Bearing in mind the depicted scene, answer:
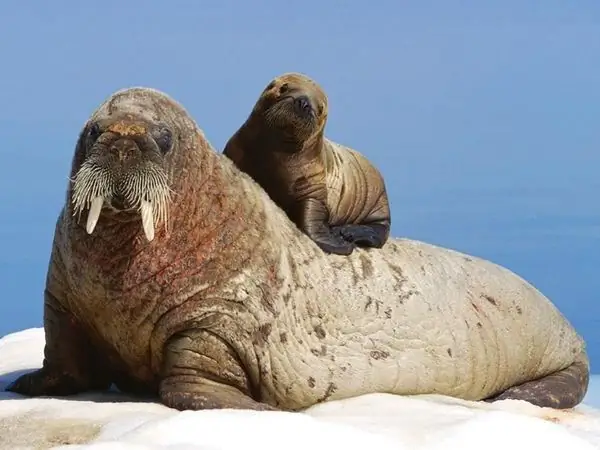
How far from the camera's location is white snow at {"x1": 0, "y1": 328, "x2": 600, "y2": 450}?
5629 millimetres

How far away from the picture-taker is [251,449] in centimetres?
554

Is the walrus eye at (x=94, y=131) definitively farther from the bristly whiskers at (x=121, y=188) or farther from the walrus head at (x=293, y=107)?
the walrus head at (x=293, y=107)

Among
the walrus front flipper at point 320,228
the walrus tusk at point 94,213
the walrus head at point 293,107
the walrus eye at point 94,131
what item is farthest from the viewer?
the walrus head at point 293,107

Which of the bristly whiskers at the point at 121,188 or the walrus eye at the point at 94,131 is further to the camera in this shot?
the walrus eye at the point at 94,131

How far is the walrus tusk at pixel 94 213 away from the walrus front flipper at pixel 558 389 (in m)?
3.31

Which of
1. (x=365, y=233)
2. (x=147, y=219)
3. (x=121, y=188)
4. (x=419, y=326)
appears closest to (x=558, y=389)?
(x=419, y=326)

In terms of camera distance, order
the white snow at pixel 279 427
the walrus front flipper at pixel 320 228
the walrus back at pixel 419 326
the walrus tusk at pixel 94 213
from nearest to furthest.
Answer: the white snow at pixel 279 427 < the walrus tusk at pixel 94 213 < the walrus back at pixel 419 326 < the walrus front flipper at pixel 320 228

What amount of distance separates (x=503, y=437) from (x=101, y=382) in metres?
2.58

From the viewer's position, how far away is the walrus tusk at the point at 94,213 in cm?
640

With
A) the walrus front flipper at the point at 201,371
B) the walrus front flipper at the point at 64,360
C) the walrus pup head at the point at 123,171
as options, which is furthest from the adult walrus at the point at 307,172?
the walrus front flipper at the point at 64,360

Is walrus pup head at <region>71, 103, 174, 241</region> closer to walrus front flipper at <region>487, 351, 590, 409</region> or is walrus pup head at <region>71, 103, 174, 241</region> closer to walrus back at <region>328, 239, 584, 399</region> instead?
walrus back at <region>328, 239, 584, 399</region>

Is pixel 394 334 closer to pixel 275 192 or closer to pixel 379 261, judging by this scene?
pixel 379 261

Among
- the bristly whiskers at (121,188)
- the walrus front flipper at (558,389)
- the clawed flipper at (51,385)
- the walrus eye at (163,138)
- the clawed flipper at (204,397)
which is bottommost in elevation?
the walrus front flipper at (558,389)

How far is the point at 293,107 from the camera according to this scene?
8148 mm
